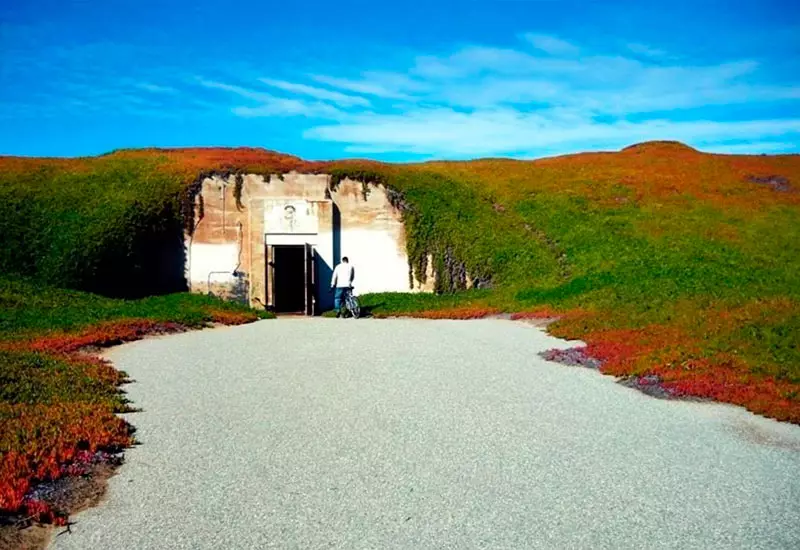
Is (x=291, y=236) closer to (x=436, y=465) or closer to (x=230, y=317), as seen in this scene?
(x=230, y=317)

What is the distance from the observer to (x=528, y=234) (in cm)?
4022

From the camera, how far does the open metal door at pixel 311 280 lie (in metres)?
35.2

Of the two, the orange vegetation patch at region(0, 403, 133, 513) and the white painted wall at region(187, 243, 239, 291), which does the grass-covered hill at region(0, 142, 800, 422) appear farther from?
the orange vegetation patch at region(0, 403, 133, 513)

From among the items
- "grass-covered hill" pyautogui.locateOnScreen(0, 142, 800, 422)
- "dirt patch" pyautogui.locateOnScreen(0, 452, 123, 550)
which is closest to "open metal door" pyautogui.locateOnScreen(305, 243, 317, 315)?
"grass-covered hill" pyautogui.locateOnScreen(0, 142, 800, 422)

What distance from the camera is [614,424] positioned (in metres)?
12.1

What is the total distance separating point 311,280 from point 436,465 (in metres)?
27.1

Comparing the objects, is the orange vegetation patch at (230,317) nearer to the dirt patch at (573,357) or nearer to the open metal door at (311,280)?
the open metal door at (311,280)

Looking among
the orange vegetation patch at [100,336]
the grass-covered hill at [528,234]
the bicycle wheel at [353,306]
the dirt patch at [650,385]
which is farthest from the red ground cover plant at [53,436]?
the bicycle wheel at [353,306]

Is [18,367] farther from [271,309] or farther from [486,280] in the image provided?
[486,280]

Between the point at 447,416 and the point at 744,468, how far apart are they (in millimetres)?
4537

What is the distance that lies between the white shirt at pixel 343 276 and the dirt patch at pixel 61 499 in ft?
66.5

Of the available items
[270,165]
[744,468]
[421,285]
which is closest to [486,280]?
[421,285]

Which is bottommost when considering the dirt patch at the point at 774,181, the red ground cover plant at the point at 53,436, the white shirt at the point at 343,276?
the red ground cover plant at the point at 53,436

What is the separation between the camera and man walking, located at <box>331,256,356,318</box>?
30281 mm
